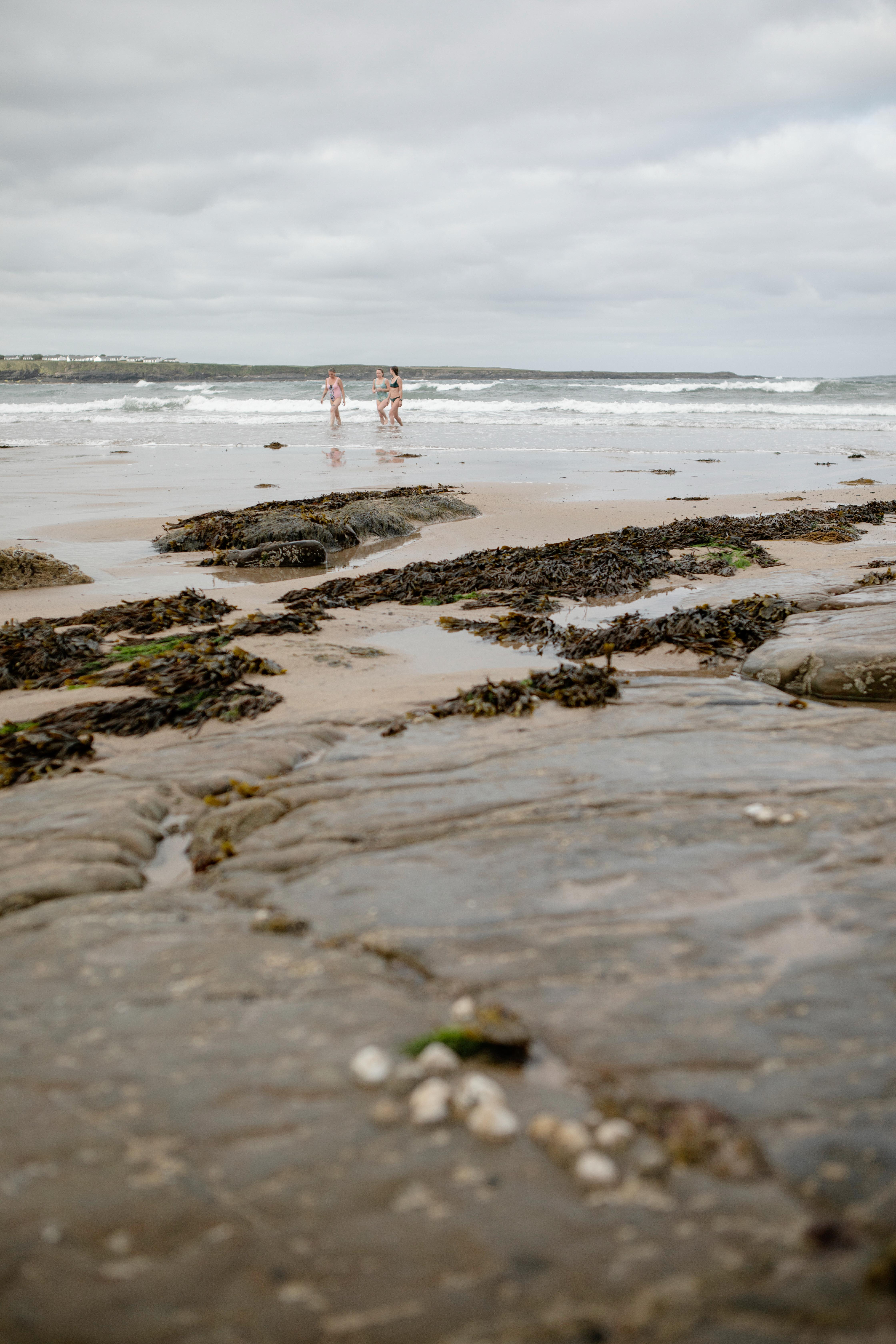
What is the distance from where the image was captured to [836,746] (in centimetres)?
444

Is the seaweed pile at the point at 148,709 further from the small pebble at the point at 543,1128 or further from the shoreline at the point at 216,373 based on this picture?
the shoreline at the point at 216,373

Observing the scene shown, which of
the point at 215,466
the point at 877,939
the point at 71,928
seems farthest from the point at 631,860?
the point at 215,466

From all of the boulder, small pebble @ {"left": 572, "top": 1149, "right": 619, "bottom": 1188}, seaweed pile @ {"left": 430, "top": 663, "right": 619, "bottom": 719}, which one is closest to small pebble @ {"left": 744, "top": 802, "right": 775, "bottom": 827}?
seaweed pile @ {"left": 430, "top": 663, "right": 619, "bottom": 719}

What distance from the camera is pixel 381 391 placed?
3369 cm

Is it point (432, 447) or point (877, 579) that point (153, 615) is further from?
point (432, 447)

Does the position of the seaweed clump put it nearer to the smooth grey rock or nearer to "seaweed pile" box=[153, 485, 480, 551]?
the smooth grey rock

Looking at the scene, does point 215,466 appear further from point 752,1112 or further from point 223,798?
point 752,1112

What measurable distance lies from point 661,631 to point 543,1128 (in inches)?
205

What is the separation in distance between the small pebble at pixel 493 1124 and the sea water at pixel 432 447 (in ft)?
31.9

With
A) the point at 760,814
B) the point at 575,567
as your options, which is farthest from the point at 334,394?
the point at 760,814

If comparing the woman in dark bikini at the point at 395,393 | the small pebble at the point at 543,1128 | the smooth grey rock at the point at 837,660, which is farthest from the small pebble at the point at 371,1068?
the woman in dark bikini at the point at 395,393

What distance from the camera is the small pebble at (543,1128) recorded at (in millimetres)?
1997

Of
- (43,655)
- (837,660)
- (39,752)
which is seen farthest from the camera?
(43,655)

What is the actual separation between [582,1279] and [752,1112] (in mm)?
649
